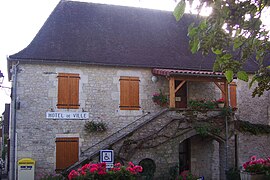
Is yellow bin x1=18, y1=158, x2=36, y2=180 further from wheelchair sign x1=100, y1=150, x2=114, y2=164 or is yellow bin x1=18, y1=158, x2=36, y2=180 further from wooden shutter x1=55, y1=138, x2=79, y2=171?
wheelchair sign x1=100, y1=150, x2=114, y2=164

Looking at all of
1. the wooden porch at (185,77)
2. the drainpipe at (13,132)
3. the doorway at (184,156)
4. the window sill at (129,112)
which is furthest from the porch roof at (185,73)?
the drainpipe at (13,132)

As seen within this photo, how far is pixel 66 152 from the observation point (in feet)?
42.3

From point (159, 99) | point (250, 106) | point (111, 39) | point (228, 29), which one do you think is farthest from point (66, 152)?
point (228, 29)

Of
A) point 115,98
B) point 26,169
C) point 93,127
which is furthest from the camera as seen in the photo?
point 115,98

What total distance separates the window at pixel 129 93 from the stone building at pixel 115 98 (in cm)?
4

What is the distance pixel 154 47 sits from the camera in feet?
50.9

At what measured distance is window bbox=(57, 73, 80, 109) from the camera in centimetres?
1317

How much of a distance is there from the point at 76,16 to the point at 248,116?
28.6ft

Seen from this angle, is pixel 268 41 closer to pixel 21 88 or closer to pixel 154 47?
pixel 21 88

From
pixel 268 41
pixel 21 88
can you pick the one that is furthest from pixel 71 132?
pixel 268 41

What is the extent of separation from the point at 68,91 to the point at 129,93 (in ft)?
7.71

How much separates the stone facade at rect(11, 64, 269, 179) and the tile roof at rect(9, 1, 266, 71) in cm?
41

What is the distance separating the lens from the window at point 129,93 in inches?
549

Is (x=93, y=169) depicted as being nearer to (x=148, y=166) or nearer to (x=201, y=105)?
(x=148, y=166)
